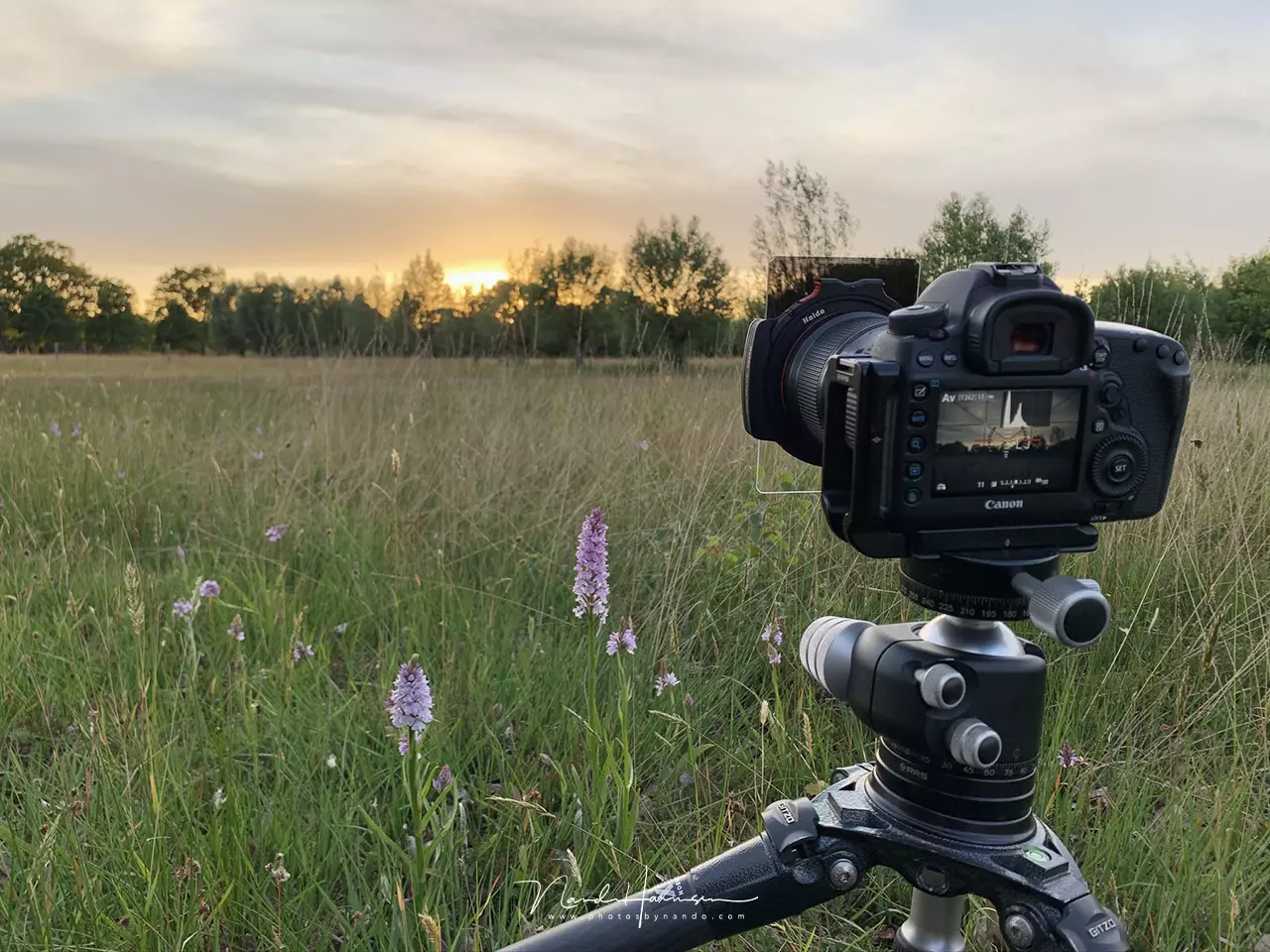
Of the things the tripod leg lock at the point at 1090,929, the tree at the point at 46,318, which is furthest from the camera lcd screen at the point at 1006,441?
the tree at the point at 46,318

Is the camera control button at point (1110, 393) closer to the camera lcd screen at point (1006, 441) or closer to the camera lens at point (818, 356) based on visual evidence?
the camera lcd screen at point (1006, 441)

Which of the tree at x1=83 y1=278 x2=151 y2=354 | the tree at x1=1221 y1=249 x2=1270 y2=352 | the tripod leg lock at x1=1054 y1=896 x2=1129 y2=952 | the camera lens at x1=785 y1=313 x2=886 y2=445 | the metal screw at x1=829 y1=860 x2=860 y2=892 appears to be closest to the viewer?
the tripod leg lock at x1=1054 y1=896 x2=1129 y2=952

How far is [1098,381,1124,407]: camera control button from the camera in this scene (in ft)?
2.78

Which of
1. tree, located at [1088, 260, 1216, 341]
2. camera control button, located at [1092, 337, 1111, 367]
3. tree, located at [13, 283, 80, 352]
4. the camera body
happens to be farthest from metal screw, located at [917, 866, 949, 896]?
tree, located at [13, 283, 80, 352]

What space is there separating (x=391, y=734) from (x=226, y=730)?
322mm

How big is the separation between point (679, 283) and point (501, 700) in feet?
15.5

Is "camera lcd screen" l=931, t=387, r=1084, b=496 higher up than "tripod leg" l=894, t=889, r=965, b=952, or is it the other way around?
"camera lcd screen" l=931, t=387, r=1084, b=496

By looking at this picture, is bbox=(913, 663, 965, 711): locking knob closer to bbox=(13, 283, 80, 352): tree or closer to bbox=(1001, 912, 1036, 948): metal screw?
bbox=(1001, 912, 1036, 948): metal screw

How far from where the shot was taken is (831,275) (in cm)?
125

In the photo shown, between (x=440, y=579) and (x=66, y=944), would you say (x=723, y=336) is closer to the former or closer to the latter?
(x=440, y=579)

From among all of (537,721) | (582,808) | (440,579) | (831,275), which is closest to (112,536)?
(440,579)

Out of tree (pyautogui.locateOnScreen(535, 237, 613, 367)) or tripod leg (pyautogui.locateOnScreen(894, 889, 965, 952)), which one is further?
tree (pyautogui.locateOnScreen(535, 237, 613, 367))

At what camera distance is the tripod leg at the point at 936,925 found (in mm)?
917

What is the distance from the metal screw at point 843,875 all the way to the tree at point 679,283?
4380 millimetres
